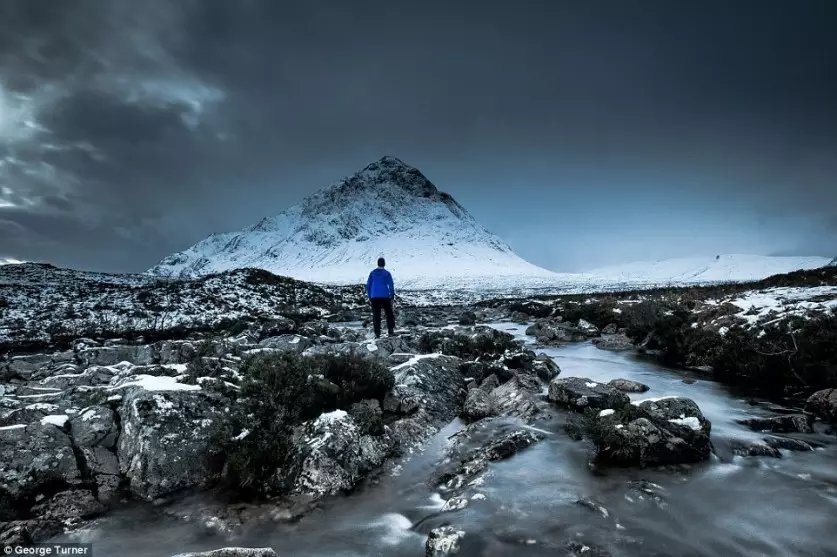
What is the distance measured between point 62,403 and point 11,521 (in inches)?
115

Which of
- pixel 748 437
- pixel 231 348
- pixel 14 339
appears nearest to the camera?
pixel 748 437

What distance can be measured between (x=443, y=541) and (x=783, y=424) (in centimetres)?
775

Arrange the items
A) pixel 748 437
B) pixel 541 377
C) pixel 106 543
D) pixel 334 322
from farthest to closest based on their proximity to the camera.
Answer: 1. pixel 334 322
2. pixel 541 377
3. pixel 748 437
4. pixel 106 543

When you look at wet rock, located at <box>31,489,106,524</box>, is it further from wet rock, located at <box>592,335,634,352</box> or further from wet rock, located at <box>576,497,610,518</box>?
wet rock, located at <box>592,335,634,352</box>

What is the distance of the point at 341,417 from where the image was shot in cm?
755

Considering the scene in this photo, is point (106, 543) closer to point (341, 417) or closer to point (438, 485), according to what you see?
point (341, 417)

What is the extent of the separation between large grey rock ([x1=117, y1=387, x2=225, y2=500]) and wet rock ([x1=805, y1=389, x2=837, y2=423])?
1194 centimetres

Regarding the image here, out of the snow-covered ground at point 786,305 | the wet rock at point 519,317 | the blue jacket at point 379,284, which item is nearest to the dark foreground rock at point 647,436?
the snow-covered ground at point 786,305

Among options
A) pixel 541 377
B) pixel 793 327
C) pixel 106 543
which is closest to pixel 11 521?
pixel 106 543

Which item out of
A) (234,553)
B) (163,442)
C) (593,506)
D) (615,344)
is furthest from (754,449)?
(615,344)

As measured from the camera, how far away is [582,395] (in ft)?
32.6

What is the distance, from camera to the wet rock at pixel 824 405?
8.90 metres

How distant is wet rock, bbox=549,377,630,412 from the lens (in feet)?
31.6

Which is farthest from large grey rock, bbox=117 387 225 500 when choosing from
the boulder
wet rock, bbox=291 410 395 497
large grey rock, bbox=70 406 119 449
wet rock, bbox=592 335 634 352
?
wet rock, bbox=592 335 634 352
